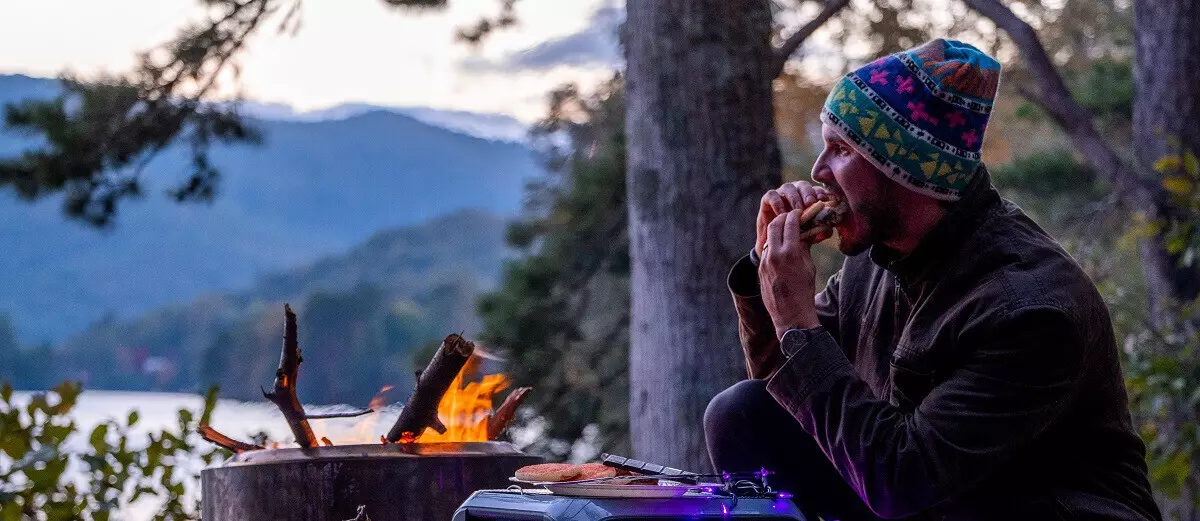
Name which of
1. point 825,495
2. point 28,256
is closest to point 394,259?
point 28,256

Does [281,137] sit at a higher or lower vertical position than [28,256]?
higher

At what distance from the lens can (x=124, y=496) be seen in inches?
193

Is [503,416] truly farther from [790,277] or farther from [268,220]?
[268,220]

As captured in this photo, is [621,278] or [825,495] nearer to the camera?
[825,495]

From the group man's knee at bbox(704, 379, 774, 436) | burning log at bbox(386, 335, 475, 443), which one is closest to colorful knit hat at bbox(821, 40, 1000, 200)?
man's knee at bbox(704, 379, 774, 436)

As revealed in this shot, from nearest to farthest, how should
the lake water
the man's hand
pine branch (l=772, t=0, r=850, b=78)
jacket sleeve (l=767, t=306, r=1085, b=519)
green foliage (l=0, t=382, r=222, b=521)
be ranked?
jacket sleeve (l=767, t=306, r=1085, b=519) → the man's hand → green foliage (l=0, t=382, r=222, b=521) → the lake water → pine branch (l=772, t=0, r=850, b=78)

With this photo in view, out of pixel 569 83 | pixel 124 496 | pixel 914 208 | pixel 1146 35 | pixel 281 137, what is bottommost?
pixel 124 496

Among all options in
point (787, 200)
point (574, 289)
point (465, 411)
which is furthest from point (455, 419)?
point (574, 289)

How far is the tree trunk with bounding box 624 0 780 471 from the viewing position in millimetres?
4727

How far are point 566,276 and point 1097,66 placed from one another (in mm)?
6225

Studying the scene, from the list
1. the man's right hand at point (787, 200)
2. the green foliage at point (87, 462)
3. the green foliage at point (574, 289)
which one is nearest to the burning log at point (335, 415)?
the green foliage at point (87, 462)

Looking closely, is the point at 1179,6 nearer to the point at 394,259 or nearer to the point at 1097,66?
the point at 1097,66

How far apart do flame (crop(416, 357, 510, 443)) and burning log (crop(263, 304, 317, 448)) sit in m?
0.38

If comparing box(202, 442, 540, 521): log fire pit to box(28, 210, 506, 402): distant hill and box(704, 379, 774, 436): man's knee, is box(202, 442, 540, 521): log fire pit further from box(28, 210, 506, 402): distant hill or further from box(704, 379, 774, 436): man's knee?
box(28, 210, 506, 402): distant hill
